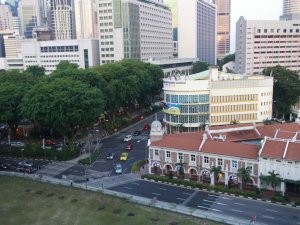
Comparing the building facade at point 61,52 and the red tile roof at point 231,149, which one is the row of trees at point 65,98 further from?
the building facade at point 61,52

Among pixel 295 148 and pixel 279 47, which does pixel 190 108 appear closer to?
pixel 295 148

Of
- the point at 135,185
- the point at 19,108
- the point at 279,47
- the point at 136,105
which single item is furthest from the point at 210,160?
the point at 279,47

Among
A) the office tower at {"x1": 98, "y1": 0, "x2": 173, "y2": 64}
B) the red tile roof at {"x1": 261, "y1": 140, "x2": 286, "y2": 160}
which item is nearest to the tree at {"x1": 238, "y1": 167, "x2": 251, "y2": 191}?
the red tile roof at {"x1": 261, "y1": 140, "x2": 286, "y2": 160}

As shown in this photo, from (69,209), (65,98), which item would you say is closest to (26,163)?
(65,98)

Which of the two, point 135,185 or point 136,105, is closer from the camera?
point 135,185

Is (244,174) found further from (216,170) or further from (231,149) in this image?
(231,149)

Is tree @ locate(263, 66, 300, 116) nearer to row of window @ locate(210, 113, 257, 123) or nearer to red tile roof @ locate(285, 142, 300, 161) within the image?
row of window @ locate(210, 113, 257, 123)
